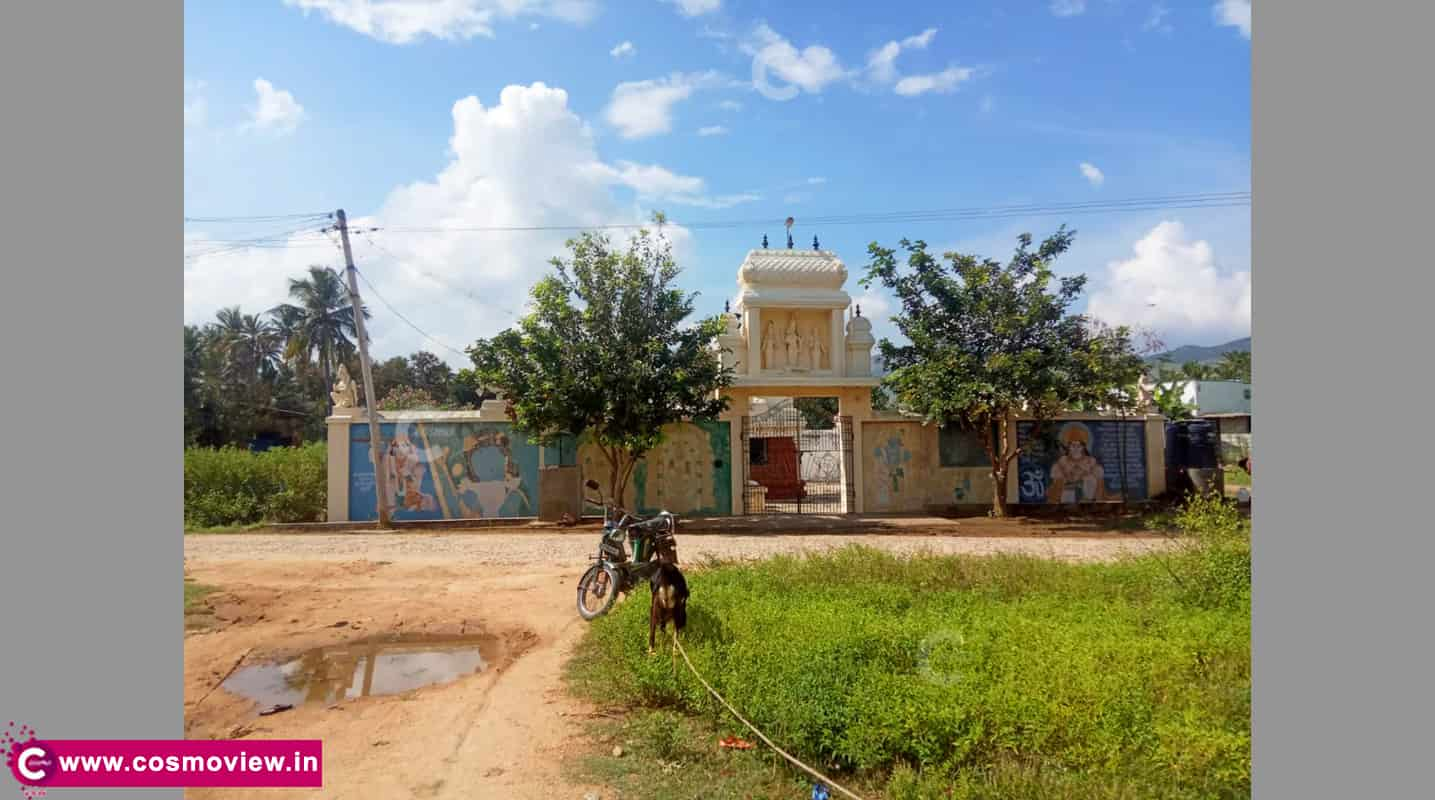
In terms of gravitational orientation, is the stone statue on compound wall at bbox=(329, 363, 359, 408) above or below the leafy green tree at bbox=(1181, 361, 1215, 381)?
below

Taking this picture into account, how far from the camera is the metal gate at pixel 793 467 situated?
782 inches

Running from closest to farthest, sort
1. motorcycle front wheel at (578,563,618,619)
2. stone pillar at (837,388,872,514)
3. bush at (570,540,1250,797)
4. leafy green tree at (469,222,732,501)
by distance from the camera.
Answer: bush at (570,540,1250,797) → motorcycle front wheel at (578,563,618,619) → leafy green tree at (469,222,732,501) → stone pillar at (837,388,872,514)

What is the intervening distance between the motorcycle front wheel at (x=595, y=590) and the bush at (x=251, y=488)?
43.9 ft

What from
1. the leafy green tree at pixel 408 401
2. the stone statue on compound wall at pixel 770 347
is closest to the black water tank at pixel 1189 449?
the stone statue on compound wall at pixel 770 347

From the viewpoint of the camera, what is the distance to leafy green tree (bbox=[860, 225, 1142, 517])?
16.8m

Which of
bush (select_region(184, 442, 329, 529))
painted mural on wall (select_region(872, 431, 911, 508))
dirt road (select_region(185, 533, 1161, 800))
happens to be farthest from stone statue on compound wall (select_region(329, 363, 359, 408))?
painted mural on wall (select_region(872, 431, 911, 508))

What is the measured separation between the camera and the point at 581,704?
5.57m

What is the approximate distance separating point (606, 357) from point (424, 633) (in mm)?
9239

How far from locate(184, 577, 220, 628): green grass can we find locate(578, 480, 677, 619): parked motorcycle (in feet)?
12.2

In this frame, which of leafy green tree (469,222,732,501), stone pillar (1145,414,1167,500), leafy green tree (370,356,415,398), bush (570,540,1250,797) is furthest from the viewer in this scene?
leafy green tree (370,356,415,398)

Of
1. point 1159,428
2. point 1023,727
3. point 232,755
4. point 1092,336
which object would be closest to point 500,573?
point 232,755

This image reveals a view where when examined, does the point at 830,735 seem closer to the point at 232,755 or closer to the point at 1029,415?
the point at 232,755

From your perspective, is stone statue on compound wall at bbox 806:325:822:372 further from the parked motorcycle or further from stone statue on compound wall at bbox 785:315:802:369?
the parked motorcycle

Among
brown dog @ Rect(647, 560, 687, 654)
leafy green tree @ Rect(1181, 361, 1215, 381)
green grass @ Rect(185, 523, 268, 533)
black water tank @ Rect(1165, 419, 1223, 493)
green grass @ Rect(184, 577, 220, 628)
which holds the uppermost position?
leafy green tree @ Rect(1181, 361, 1215, 381)
